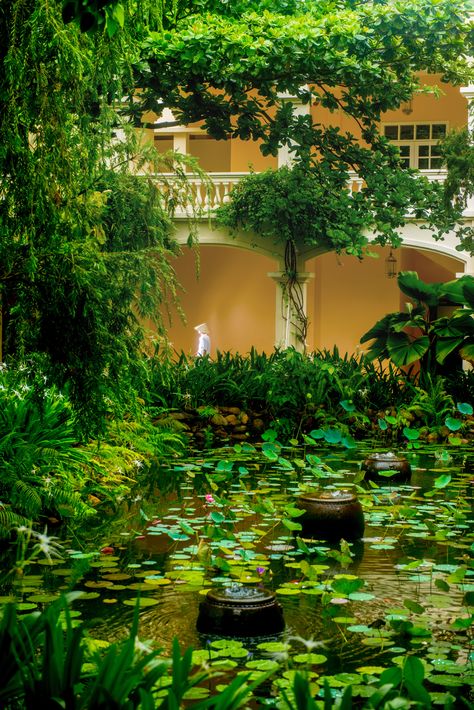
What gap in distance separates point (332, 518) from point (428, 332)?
877cm

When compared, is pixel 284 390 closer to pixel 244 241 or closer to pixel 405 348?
pixel 405 348

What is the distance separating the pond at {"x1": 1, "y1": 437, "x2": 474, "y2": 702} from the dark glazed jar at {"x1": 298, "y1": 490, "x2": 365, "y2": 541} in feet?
0.31

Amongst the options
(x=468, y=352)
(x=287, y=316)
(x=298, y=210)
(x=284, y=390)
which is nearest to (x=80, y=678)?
(x=284, y=390)

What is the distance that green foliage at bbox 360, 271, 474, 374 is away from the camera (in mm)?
14305

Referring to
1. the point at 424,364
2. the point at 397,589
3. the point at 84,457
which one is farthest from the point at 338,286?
the point at 397,589

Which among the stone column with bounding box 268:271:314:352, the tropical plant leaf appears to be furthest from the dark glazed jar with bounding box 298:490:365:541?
the stone column with bounding box 268:271:314:352

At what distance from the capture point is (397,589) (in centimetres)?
530

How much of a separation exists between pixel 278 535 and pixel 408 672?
371cm

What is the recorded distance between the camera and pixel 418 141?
22250mm

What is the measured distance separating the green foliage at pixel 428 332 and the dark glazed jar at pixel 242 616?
9750 millimetres

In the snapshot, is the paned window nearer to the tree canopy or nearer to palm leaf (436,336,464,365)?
the tree canopy

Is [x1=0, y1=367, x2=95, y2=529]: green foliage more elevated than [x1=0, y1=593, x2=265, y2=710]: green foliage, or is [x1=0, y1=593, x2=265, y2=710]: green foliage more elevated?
[x1=0, y1=593, x2=265, y2=710]: green foliage

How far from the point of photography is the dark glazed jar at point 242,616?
176 inches

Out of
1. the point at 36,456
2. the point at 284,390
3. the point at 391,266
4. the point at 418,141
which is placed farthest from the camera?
the point at 418,141
